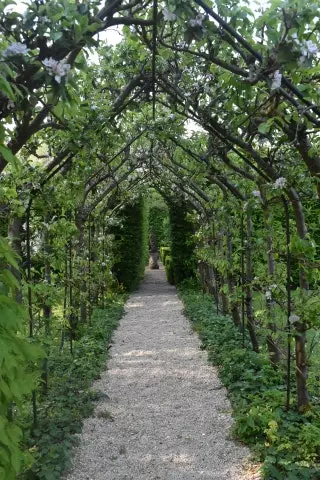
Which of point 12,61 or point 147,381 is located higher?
point 12,61

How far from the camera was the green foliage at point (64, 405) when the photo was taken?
3.05 m

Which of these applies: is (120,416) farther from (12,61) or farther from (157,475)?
(12,61)

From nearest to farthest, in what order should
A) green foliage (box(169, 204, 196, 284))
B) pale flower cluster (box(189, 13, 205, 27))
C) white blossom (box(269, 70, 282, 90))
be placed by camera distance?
white blossom (box(269, 70, 282, 90)), pale flower cluster (box(189, 13, 205, 27)), green foliage (box(169, 204, 196, 284))

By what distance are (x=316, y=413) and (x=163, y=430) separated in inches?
47.8

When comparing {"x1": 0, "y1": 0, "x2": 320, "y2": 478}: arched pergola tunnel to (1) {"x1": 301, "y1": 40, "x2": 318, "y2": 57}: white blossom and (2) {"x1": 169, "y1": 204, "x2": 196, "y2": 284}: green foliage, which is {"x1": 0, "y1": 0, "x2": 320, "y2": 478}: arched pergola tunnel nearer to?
(1) {"x1": 301, "y1": 40, "x2": 318, "y2": 57}: white blossom

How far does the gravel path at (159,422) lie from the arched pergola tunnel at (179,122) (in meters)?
0.71

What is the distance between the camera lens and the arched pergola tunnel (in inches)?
80.2

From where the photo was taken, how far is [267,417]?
142 inches

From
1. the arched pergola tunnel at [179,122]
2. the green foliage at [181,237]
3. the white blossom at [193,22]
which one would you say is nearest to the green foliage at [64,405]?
the arched pergola tunnel at [179,122]

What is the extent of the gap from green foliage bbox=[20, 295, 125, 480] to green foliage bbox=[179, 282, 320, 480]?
1.27 metres

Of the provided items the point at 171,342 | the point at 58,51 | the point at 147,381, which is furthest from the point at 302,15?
the point at 171,342

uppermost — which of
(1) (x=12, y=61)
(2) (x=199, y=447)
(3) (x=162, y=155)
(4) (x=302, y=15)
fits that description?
(3) (x=162, y=155)

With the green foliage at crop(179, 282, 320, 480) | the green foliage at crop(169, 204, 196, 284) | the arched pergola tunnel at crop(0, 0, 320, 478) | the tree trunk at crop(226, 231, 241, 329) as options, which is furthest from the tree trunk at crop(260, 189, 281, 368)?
the green foliage at crop(169, 204, 196, 284)

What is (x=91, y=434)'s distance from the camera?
383cm
